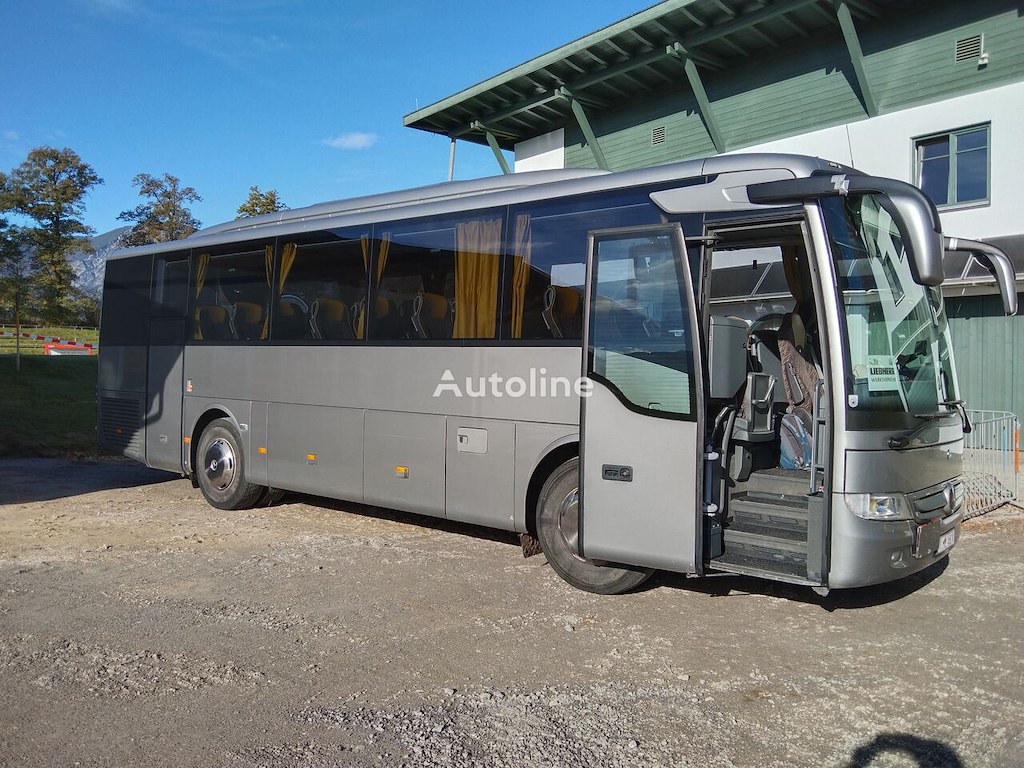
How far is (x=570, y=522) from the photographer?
6.55m

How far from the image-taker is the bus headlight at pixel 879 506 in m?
5.16

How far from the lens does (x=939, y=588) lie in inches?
267

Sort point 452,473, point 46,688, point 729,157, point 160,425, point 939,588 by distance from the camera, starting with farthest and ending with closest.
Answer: point 160,425, point 452,473, point 939,588, point 729,157, point 46,688

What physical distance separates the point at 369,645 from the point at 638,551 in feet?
6.55

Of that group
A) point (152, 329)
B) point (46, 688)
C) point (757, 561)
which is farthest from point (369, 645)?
point (152, 329)

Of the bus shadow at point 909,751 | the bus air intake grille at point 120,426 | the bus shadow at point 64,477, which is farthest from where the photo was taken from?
the bus air intake grille at point 120,426

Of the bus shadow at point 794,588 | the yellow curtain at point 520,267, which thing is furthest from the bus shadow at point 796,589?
the yellow curtain at point 520,267

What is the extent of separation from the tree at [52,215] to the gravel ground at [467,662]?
71.2ft

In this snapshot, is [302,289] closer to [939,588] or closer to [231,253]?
[231,253]

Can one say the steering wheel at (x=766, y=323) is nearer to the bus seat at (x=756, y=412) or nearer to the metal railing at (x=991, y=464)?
the bus seat at (x=756, y=412)

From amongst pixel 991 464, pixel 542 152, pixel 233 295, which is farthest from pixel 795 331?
pixel 542 152

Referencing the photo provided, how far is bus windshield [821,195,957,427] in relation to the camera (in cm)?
527

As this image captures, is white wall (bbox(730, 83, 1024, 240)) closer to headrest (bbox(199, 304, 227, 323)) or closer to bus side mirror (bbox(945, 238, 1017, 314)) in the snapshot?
bus side mirror (bbox(945, 238, 1017, 314))

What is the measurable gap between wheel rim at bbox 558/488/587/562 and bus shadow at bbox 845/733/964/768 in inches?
111
